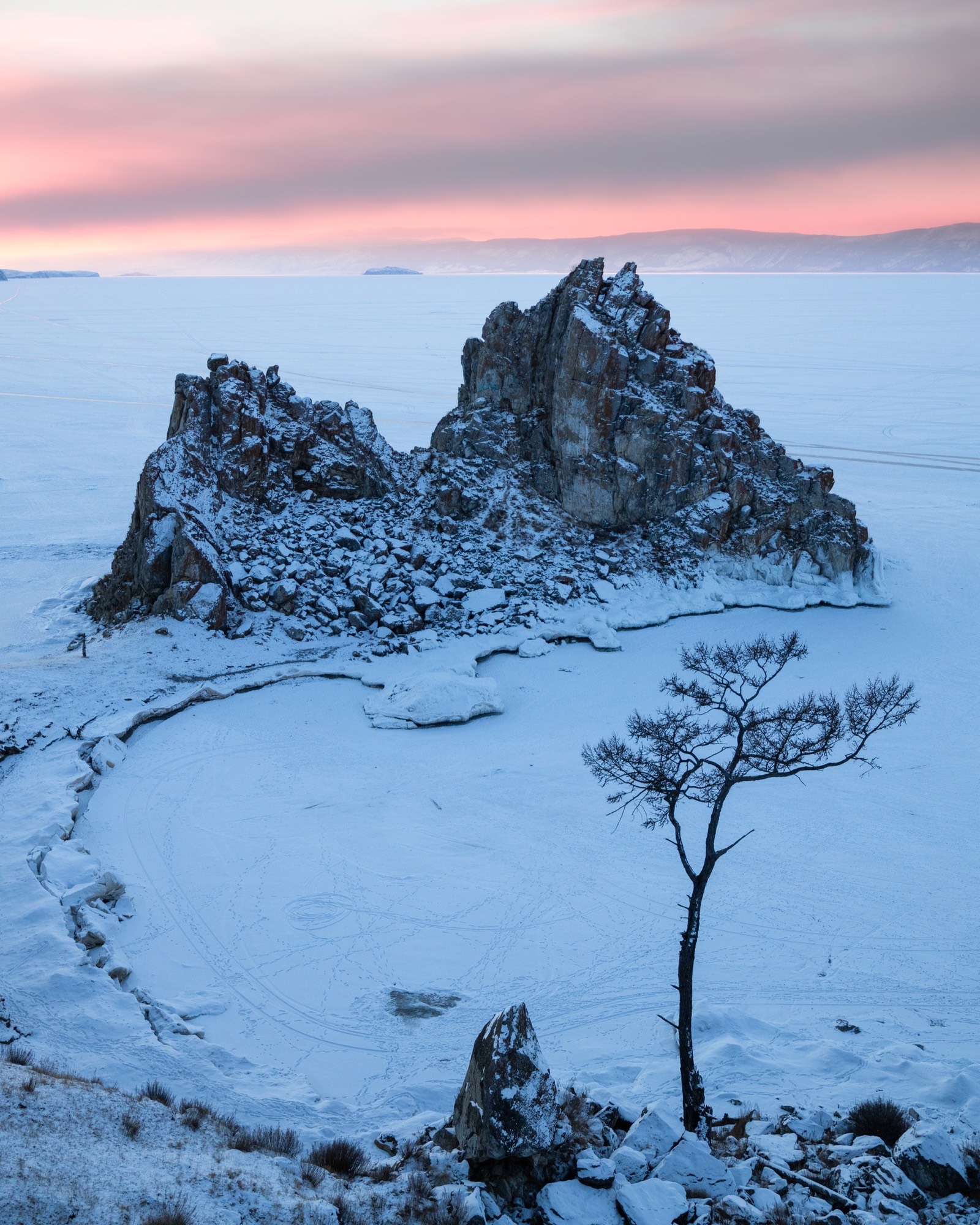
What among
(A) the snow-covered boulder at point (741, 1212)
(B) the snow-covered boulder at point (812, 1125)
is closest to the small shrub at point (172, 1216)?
(A) the snow-covered boulder at point (741, 1212)

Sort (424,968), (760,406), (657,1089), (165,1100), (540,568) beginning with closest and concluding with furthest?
(165,1100) < (657,1089) < (424,968) < (540,568) < (760,406)

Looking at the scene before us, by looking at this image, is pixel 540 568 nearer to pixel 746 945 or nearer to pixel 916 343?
pixel 746 945

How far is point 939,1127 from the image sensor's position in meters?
9.69

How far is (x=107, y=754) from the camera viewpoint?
1908cm

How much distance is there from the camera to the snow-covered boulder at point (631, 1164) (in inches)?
368

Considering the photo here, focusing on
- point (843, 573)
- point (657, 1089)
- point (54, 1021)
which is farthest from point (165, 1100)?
point (843, 573)

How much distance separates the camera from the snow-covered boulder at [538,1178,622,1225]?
28.4 ft

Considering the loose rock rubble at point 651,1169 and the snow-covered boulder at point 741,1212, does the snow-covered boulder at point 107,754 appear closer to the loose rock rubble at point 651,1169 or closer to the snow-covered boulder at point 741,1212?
the loose rock rubble at point 651,1169

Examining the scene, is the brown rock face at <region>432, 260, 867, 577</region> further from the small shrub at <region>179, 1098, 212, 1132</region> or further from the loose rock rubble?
the small shrub at <region>179, 1098, 212, 1132</region>

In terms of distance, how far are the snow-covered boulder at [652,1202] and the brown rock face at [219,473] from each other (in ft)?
59.4

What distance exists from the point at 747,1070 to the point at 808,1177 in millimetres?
2448

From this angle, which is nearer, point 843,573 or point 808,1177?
point 808,1177

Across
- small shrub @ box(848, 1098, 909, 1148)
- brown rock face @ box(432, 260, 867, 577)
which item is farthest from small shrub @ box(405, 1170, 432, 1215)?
brown rock face @ box(432, 260, 867, 577)

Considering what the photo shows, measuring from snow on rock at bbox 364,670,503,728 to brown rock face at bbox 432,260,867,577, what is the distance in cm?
876
